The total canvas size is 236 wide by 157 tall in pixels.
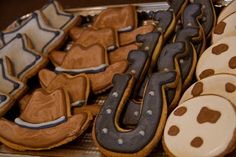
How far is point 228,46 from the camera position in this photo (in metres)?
1.05

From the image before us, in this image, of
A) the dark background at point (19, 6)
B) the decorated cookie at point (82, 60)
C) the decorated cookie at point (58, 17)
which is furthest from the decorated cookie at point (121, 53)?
the dark background at point (19, 6)

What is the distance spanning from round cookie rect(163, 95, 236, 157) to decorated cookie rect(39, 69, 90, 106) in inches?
10.8

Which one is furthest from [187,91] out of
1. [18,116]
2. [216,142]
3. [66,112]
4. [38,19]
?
[38,19]

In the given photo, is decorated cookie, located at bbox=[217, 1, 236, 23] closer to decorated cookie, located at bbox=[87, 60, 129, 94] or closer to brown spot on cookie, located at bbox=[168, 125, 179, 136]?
decorated cookie, located at bbox=[87, 60, 129, 94]

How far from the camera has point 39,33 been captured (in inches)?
55.9

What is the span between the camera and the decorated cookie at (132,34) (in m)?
1.28

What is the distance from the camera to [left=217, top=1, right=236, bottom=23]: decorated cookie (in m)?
1.19

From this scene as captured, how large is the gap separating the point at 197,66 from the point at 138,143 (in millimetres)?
275

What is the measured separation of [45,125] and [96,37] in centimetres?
→ 38

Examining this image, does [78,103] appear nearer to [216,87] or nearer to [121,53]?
[121,53]

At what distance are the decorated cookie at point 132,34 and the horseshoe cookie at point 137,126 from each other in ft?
0.91

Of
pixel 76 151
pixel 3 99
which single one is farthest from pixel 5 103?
pixel 76 151

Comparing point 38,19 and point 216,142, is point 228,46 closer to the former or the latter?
point 216,142

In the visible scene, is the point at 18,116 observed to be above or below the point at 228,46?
below
